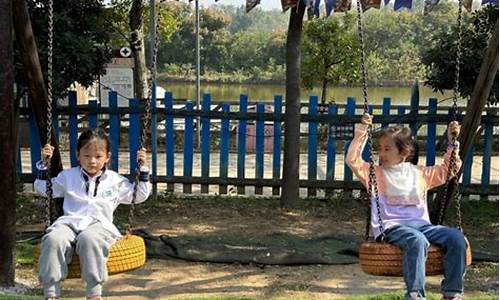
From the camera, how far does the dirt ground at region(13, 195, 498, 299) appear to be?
14.8 feet

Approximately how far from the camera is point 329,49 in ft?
45.0

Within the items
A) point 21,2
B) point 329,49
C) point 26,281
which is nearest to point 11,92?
point 21,2

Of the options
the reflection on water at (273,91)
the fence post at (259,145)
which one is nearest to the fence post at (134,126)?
the fence post at (259,145)

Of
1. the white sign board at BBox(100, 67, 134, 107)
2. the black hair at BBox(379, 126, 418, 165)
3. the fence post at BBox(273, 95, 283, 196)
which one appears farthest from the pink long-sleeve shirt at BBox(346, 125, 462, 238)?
the white sign board at BBox(100, 67, 134, 107)

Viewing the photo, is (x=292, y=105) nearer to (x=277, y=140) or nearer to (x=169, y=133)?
(x=277, y=140)

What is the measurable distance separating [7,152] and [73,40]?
2.64m

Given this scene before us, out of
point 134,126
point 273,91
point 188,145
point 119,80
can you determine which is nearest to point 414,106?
point 188,145

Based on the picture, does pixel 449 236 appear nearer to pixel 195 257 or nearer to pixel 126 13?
pixel 195 257

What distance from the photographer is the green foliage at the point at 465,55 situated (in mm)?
7117

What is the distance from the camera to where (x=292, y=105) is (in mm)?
7008

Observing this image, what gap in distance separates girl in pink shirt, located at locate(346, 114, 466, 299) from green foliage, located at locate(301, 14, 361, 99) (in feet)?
32.6

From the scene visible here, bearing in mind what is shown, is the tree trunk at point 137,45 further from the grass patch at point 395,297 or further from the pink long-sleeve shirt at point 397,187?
the pink long-sleeve shirt at point 397,187

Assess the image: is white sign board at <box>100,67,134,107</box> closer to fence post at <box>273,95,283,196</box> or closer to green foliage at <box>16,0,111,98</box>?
green foliage at <box>16,0,111,98</box>

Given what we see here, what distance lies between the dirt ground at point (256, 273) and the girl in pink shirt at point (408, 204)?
0.93 meters
